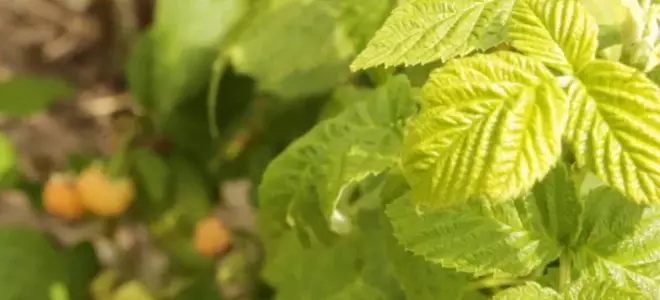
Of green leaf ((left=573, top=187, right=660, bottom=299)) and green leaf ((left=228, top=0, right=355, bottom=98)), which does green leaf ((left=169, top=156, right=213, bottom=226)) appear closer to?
green leaf ((left=228, top=0, right=355, bottom=98))

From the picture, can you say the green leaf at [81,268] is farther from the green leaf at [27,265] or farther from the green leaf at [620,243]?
the green leaf at [620,243]

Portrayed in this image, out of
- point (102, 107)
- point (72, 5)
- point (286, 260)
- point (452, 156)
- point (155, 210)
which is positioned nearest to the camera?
point (452, 156)

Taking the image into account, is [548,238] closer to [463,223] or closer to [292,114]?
[463,223]

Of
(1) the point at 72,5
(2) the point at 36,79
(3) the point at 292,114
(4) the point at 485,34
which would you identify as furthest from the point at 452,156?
(1) the point at 72,5

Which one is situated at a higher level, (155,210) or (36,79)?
(36,79)

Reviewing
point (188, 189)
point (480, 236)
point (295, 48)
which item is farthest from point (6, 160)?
point (480, 236)
